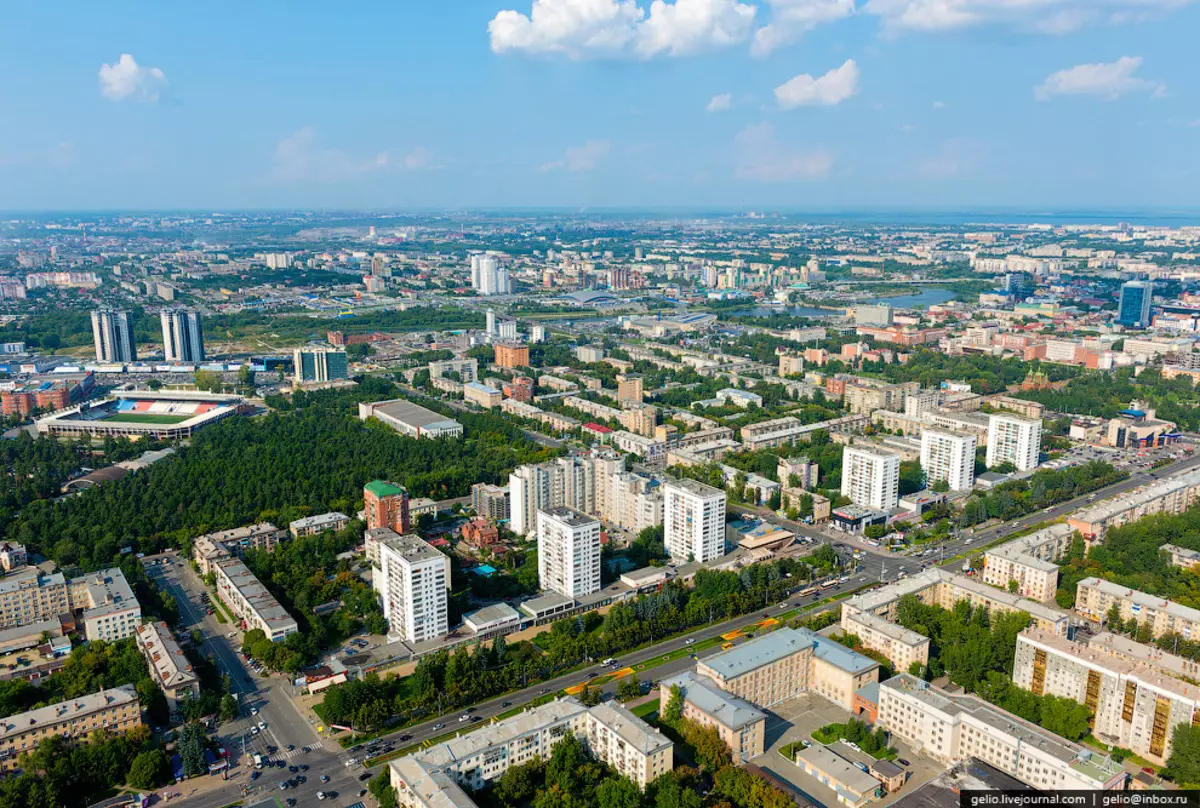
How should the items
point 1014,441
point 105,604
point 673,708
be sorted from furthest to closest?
point 1014,441 → point 105,604 → point 673,708

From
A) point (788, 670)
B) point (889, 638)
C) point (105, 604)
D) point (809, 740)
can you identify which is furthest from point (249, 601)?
point (889, 638)

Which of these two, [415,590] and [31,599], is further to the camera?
[31,599]

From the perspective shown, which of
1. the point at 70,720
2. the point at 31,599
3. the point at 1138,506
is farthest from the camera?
the point at 1138,506

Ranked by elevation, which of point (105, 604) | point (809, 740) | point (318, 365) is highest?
point (318, 365)

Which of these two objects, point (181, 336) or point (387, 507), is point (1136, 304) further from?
point (181, 336)

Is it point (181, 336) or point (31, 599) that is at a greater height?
point (181, 336)

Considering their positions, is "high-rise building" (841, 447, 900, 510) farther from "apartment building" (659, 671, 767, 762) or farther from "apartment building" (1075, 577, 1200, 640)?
"apartment building" (659, 671, 767, 762)

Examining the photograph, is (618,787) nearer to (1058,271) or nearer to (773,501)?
(773,501)
